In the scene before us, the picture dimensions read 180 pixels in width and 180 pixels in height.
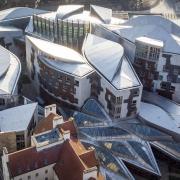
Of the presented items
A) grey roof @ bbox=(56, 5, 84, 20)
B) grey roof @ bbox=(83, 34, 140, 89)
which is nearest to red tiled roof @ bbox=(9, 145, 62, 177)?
grey roof @ bbox=(83, 34, 140, 89)

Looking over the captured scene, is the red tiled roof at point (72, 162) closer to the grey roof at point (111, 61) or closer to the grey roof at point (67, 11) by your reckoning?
the grey roof at point (111, 61)

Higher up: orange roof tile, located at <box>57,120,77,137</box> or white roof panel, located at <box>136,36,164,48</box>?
white roof panel, located at <box>136,36,164,48</box>

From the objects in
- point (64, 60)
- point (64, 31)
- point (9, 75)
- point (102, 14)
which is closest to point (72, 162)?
point (64, 60)

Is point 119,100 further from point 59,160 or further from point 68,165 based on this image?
point 68,165

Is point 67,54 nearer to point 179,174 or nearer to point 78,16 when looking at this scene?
point 78,16

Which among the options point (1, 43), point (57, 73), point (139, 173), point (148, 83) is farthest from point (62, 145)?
point (1, 43)

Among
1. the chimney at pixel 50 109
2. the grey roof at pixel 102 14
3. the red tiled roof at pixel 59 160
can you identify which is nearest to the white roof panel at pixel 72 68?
the chimney at pixel 50 109

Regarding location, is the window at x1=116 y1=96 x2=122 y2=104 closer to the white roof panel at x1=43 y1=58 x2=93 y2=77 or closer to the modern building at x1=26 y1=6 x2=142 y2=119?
the modern building at x1=26 y1=6 x2=142 y2=119
